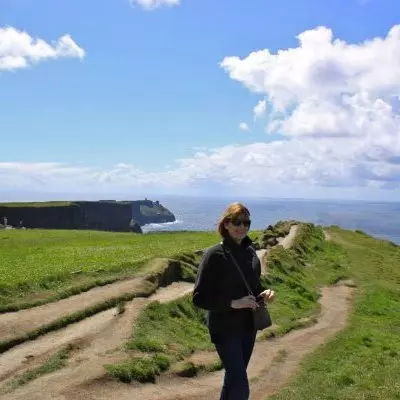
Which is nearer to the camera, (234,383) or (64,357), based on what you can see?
(234,383)

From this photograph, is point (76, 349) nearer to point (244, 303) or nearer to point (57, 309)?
point (57, 309)

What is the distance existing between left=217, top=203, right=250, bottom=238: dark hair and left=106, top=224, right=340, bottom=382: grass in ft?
23.0

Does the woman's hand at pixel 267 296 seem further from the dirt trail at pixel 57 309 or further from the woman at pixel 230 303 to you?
the dirt trail at pixel 57 309

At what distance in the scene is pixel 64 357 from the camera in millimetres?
16031

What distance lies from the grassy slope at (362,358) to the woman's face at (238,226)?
7509 millimetres

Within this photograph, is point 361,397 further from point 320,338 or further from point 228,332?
point 320,338

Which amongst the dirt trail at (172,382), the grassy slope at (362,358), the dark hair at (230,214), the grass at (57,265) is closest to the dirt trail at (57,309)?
the grass at (57,265)

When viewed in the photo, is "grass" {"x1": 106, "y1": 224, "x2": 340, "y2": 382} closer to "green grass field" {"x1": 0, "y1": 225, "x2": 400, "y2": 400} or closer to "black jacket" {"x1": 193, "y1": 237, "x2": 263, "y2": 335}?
"green grass field" {"x1": 0, "y1": 225, "x2": 400, "y2": 400}

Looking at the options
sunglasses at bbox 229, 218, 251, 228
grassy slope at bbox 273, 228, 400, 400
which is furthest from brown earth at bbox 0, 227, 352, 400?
sunglasses at bbox 229, 218, 251, 228

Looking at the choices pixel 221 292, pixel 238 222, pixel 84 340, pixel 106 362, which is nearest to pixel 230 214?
pixel 238 222

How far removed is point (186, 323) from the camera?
2245cm

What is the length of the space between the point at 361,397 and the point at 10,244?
111 feet

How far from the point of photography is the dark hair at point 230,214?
32.3 feet

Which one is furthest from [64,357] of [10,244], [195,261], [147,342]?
[10,244]
